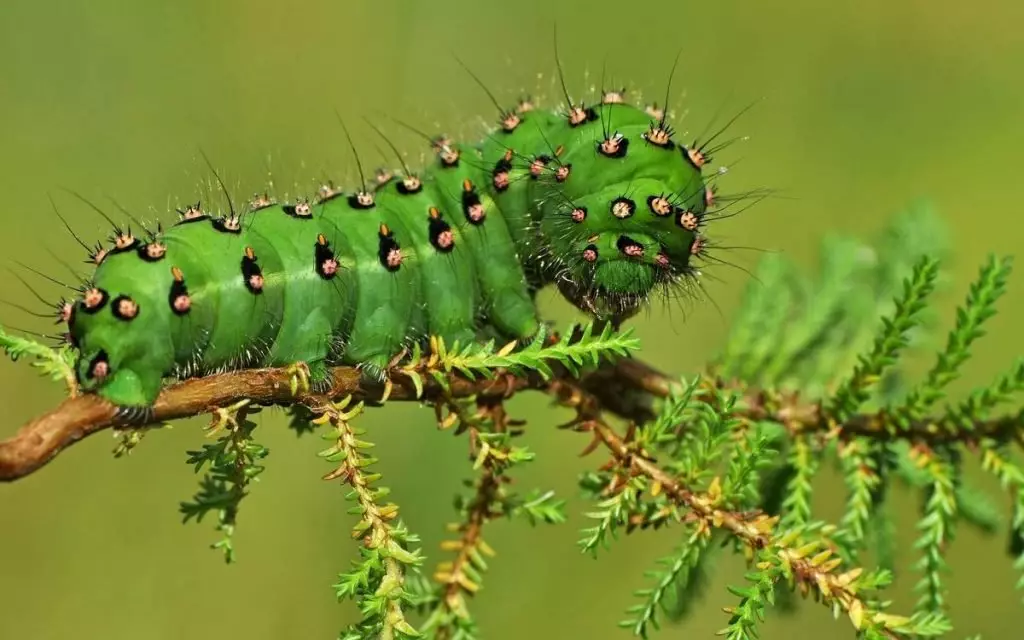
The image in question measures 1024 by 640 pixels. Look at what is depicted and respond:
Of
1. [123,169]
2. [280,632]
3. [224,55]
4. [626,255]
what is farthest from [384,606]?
[224,55]

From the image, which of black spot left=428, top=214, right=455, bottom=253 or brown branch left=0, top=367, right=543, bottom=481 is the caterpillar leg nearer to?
brown branch left=0, top=367, right=543, bottom=481

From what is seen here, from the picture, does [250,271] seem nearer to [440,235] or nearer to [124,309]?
[124,309]

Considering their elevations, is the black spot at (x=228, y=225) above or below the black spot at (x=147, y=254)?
above

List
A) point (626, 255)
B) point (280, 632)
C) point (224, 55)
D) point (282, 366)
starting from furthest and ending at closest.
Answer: point (224, 55)
point (280, 632)
point (626, 255)
point (282, 366)

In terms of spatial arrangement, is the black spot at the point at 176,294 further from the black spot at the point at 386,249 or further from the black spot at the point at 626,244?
the black spot at the point at 626,244

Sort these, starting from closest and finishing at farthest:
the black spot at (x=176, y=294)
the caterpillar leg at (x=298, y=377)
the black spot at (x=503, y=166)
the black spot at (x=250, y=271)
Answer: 1. the caterpillar leg at (x=298, y=377)
2. the black spot at (x=176, y=294)
3. the black spot at (x=250, y=271)
4. the black spot at (x=503, y=166)

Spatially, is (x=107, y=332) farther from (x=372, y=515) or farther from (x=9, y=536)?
(x=9, y=536)

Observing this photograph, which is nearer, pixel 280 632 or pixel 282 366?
pixel 282 366

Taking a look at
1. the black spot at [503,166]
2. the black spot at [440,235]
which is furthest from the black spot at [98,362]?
the black spot at [503,166]
